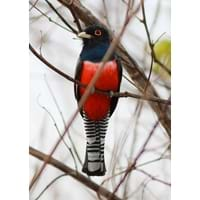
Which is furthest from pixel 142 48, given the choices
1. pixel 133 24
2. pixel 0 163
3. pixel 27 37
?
pixel 0 163

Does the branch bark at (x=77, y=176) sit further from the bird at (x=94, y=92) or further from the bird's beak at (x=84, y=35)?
the bird's beak at (x=84, y=35)

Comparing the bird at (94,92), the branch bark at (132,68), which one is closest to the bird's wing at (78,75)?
the bird at (94,92)

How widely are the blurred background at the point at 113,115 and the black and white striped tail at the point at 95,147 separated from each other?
14 millimetres

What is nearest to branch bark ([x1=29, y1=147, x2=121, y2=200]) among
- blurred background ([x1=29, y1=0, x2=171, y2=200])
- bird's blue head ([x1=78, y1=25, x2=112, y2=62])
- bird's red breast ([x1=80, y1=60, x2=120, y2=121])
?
blurred background ([x1=29, y1=0, x2=171, y2=200])

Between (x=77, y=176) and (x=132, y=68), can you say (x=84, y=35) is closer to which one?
(x=132, y=68)

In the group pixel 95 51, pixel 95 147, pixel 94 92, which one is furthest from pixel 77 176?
pixel 95 51

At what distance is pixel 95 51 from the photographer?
126cm

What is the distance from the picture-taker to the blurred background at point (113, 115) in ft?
4.16

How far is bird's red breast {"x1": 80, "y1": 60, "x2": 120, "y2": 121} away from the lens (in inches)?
49.0

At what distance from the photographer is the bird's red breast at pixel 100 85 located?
1.25 metres

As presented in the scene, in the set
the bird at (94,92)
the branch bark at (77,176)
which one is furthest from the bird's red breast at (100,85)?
the branch bark at (77,176)

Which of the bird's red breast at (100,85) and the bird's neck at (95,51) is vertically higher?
the bird's neck at (95,51)

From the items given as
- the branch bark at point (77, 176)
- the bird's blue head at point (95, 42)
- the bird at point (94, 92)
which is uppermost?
the bird's blue head at point (95, 42)

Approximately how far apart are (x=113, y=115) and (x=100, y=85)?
3.7 inches
